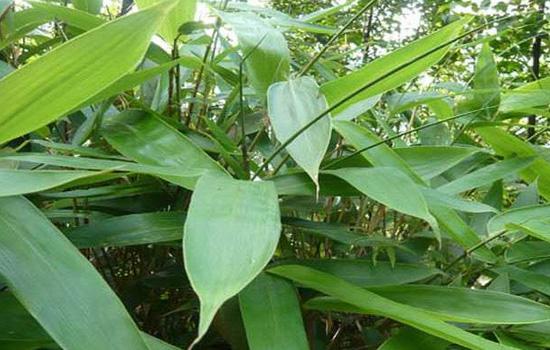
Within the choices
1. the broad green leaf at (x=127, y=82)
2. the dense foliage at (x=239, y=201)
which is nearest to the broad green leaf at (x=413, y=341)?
the dense foliage at (x=239, y=201)

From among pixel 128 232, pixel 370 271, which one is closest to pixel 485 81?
pixel 370 271

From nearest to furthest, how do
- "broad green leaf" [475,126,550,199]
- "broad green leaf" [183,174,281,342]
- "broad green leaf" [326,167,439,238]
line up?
"broad green leaf" [183,174,281,342] < "broad green leaf" [326,167,439,238] < "broad green leaf" [475,126,550,199]

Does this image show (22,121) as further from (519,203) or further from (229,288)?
(519,203)

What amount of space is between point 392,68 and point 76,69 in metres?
0.18

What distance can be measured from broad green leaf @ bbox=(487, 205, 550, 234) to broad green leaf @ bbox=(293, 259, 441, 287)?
56 mm

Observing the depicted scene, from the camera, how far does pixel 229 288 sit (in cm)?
21

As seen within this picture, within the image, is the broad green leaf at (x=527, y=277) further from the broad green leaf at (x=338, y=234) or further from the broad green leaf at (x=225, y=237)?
the broad green leaf at (x=225, y=237)

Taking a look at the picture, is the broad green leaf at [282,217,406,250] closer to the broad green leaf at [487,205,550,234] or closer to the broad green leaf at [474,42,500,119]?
the broad green leaf at [487,205,550,234]

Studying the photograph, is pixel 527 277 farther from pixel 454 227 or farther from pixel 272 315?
pixel 272 315

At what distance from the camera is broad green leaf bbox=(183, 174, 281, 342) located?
0.21 m

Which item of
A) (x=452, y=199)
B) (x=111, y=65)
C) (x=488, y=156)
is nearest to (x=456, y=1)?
(x=488, y=156)

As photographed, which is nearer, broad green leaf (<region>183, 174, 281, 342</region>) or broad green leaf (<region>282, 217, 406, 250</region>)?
broad green leaf (<region>183, 174, 281, 342</region>)

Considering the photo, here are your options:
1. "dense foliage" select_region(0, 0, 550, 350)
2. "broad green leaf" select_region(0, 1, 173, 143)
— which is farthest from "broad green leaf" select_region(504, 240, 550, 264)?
"broad green leaf" select_region(0, 1, 173, 143)

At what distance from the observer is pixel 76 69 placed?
0.26 meters
